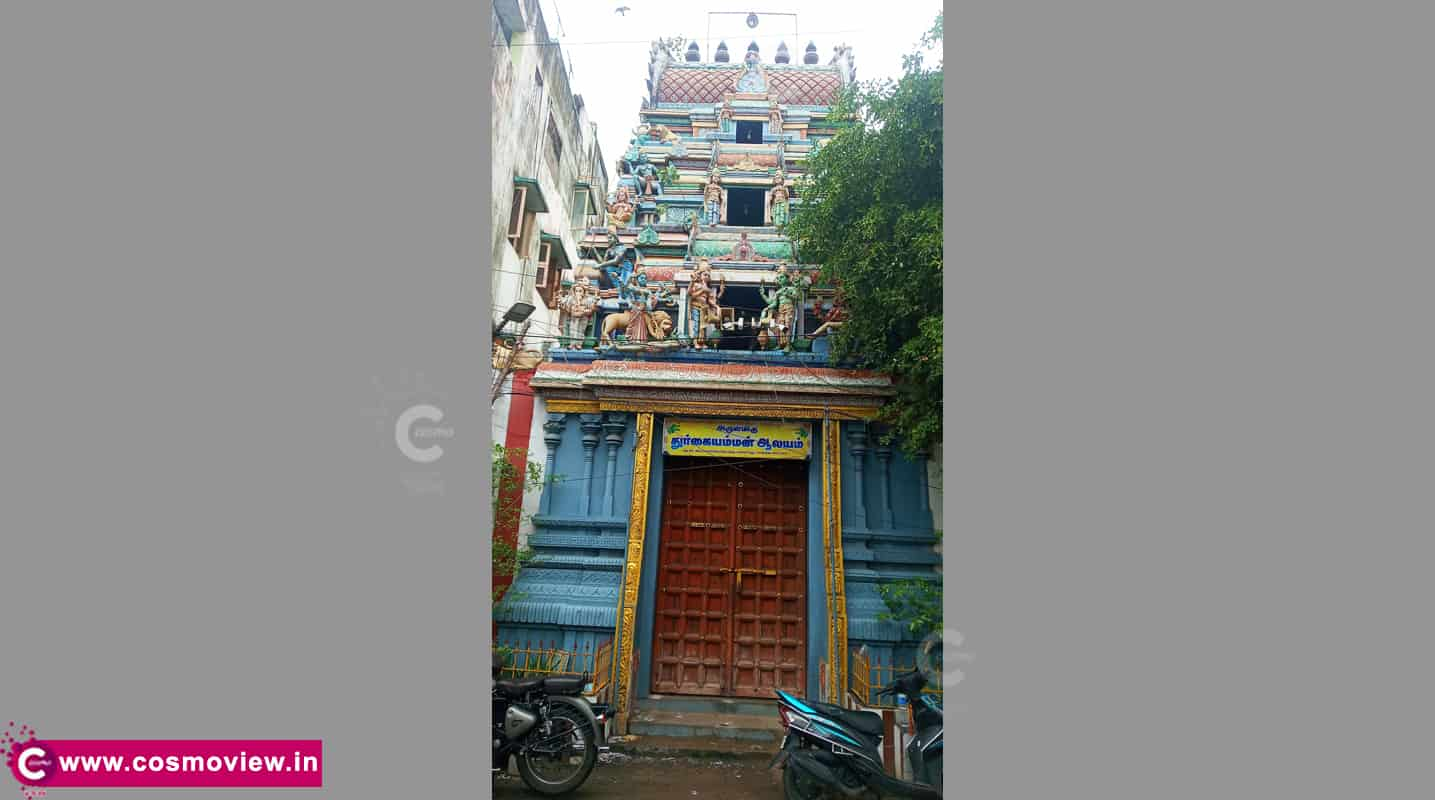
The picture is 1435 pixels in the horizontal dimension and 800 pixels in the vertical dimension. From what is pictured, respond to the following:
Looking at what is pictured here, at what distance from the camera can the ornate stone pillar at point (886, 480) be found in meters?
7.34

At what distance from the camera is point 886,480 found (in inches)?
293

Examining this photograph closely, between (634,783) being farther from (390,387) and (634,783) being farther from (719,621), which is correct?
(390,387)

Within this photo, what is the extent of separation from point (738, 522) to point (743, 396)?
1308 millimetres

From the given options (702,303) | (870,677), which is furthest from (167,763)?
(702,303)

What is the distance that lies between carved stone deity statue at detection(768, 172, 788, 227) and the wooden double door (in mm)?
3986

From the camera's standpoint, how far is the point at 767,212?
33.6 ft

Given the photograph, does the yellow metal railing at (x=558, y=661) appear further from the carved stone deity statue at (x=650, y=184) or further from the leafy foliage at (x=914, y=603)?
the carved stone deity statue at (x=650, y=184)

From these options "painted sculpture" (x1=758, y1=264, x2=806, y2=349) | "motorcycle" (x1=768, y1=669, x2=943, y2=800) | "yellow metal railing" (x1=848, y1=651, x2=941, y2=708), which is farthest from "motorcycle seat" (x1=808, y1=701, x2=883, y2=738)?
"painted sculpture" (x1=758, y1=264, x2=806, y2=349)

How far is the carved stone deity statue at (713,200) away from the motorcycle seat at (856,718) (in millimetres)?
6931

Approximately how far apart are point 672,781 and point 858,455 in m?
3.61

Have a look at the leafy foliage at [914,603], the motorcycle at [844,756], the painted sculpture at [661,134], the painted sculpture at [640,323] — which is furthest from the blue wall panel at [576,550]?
the painted sculpture at [661,134]

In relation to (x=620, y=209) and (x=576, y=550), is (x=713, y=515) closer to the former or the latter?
(x=576, y=550)

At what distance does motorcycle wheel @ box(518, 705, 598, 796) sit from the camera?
191 inches

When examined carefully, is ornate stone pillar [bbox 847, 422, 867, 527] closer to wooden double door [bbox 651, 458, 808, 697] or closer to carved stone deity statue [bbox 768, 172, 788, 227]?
wooden double door [bbox 651, 458, 808, 697]
